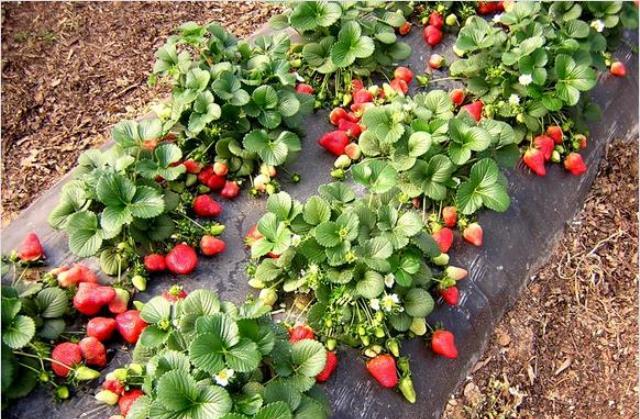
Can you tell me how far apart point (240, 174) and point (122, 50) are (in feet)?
4.50

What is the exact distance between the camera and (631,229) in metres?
3.45

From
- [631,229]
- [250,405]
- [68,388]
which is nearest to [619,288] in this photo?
[631,229]

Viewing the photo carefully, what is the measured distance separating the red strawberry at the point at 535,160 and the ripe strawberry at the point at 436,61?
0.58 m

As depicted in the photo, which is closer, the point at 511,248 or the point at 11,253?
the point at 11,253

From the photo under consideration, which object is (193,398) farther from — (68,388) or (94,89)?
(94,89)

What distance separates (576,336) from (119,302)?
1.92m

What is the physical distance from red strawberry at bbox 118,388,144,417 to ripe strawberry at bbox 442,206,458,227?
4.19ft

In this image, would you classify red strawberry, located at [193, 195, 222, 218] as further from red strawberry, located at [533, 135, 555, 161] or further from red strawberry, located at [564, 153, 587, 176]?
red strawberry, located at [564, 153, 587, 176]

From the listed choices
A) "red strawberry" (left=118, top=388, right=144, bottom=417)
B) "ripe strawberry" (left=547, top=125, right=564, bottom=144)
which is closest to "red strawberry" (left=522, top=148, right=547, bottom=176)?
"ripe strawberry" (left=547, top=125, right=564, bottom=144)

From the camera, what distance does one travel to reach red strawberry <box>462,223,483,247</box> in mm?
2682

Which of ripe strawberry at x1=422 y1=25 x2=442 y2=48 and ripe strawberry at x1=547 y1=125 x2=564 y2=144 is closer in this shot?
ripe strawberry at x1=547 y1=125 x2=564 y2=144

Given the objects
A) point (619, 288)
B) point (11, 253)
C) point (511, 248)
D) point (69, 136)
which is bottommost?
point (619, 288)

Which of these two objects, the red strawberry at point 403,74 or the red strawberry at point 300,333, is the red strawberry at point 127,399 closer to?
the red strawberry at point 300,333

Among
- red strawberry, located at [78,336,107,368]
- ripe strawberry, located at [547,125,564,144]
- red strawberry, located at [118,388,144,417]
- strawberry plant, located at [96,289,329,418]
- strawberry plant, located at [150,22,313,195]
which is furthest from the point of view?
ripe strawberry, located at [547,125,564,144]
